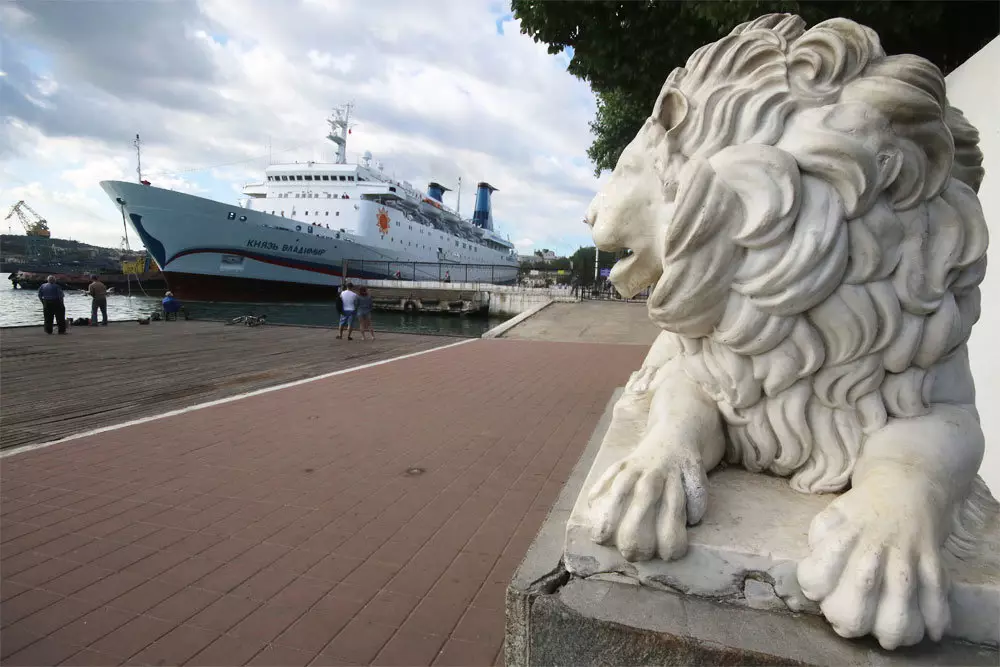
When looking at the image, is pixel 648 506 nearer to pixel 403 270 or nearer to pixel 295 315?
pixel 295 315

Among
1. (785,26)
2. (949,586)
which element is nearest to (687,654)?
(949,586)

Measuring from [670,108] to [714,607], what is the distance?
3.89 feet

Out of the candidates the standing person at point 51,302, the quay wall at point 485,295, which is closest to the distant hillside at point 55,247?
the quay wall at point 485,295

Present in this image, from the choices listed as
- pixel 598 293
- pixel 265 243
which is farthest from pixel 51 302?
pixel 598 293

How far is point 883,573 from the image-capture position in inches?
38.9

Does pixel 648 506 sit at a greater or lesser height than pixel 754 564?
greater

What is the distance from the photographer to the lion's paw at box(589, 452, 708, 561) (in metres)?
1.15

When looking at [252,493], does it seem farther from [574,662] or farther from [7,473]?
[574,662]

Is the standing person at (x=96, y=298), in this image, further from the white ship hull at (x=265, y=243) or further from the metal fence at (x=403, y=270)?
the metal fence at (x=403, y=270)

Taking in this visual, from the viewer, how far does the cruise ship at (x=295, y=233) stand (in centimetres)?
2397

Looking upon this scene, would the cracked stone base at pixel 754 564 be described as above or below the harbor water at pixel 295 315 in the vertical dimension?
above

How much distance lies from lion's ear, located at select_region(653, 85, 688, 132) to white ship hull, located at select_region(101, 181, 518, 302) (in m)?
27.0

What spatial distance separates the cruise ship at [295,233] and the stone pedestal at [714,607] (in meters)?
27.2

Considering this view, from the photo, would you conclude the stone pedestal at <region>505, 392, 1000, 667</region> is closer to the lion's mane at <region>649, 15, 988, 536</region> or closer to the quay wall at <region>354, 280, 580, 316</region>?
the lion's mane at <region>649, 15, 988, 536</region>
